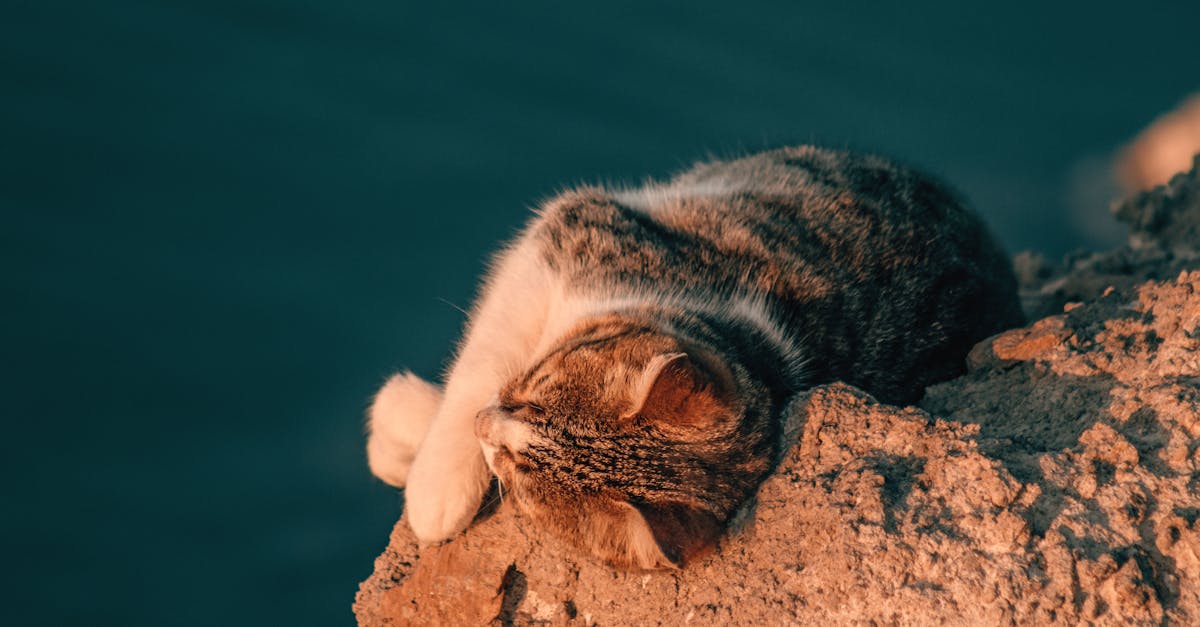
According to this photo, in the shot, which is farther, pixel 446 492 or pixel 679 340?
pixel 446 492

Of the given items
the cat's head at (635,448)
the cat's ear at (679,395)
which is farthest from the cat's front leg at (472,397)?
the cat's ear at (679,395)

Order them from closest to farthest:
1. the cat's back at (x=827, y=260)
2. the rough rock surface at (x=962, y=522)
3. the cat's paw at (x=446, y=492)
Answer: the rough rock surface at (x=962, y=522) < the cat's paw at (x=446, y=492) < the cat's back at (x=827, y=260)

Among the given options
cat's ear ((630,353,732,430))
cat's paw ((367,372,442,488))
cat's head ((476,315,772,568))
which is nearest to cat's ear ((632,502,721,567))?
cat's head ((476,315,772,568))

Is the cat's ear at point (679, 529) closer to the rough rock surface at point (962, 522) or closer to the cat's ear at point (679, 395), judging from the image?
the rough rock surface at point (962, 522)

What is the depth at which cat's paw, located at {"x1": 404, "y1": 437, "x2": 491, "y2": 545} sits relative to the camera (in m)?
2.69

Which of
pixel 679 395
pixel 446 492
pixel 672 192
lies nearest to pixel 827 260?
pixel 672 192

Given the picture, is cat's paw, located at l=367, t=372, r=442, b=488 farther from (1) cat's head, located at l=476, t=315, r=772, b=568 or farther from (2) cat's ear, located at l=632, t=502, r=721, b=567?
(2) cat's ear, located at l=632, t=502, r=721, b=567

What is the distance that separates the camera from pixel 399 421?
11.0 ft

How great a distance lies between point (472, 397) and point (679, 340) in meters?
0.65

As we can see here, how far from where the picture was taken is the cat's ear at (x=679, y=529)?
2129 millimetres

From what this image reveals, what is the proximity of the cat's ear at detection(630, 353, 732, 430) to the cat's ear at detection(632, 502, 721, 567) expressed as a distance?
187 mm

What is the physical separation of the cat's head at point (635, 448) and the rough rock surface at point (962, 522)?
0.38 feet

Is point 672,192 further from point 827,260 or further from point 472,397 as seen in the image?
point 472,397

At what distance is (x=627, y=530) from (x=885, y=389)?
3.53 feet
